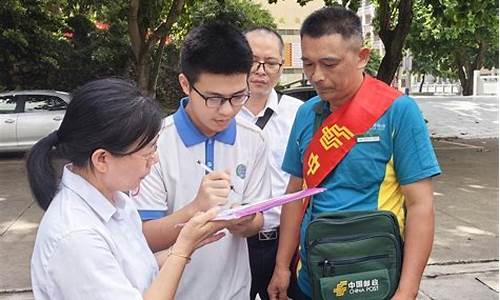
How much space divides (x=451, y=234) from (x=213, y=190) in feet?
15.0

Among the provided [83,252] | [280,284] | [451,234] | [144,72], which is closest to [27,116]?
[144,72]

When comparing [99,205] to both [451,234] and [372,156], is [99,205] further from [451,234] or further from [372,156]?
[451,234]

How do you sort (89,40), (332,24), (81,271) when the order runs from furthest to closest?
(89,40), (332,24), (81,271)

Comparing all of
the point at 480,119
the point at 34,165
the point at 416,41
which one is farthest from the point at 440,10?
the point at 416,41

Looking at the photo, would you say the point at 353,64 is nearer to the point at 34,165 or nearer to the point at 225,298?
the point at 225,298

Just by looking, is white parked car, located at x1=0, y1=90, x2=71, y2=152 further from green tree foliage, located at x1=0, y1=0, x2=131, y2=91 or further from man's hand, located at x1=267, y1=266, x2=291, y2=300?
man's hand, located at x1=267, y1=266, x2=291, y2=300

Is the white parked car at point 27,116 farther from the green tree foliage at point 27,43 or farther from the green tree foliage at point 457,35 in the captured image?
the green tree foliage at point 457,35

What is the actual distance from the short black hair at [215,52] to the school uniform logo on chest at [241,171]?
31 centimetres

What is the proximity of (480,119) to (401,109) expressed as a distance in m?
14.9

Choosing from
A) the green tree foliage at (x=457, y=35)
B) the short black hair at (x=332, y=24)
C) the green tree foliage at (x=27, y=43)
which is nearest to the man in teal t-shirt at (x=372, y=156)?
the short black hair at (x=332, y=24)

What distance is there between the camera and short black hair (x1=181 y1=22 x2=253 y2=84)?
1.73 m

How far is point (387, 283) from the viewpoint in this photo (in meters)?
1.72

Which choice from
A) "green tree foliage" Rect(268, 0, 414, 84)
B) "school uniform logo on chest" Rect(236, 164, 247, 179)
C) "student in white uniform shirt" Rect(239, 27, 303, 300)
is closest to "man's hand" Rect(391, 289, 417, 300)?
"school uniform logo on chest" Rect(236, 164, 247, 179)

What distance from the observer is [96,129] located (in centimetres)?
133
